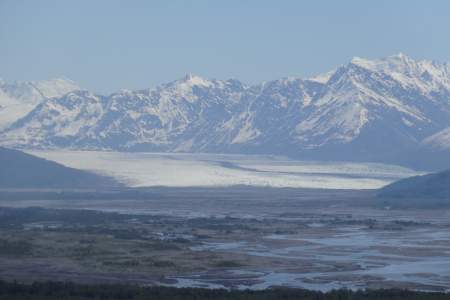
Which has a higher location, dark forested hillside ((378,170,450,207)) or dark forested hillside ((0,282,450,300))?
dark forested hillside ((378,170,450,207))

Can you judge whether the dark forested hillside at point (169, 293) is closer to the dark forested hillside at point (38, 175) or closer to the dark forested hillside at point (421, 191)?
the dark forested hillside at point (421, 191)

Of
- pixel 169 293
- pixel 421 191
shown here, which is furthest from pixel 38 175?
pixel 169 293

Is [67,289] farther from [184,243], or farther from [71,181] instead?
[71,181]

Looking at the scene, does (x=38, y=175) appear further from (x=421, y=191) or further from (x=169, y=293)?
(x=169, y=293)

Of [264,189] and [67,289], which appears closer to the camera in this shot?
[67,289]

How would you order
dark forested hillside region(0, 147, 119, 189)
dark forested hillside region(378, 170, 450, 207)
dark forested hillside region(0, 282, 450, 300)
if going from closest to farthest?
dark forested hillside region(0, 282, 450, 300), dark forested hillside region(378, 170, 450, 207), dark forested hillside region(0, 147, 119, 189)

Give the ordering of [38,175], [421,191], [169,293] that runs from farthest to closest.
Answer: [38,175], [421,191], [169,293]

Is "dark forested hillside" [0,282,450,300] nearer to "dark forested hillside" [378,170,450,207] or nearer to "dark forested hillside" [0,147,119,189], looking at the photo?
"dark forested hillside" [378,170,450,207]

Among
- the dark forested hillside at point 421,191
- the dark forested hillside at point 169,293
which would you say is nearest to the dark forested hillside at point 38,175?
the dark forested hillside at point 421,191

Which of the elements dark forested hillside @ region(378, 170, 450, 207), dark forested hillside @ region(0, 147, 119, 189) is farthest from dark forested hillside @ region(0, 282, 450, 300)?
dark forested hillside @ region(0, 147, 119, 189)

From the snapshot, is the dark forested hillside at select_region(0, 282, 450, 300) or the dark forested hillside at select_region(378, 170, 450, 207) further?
the dark forested hillside at select_region(378, 170, 450, 207)

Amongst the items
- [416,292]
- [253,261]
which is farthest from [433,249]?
[416,292]
